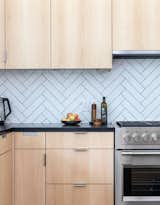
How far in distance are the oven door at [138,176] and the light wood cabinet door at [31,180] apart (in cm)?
64

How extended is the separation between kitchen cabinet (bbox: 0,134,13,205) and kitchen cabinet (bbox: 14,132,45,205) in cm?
6

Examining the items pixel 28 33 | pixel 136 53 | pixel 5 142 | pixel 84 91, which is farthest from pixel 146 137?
pixel 28 33

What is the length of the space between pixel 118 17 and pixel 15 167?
160cm

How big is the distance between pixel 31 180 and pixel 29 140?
0.34 metres

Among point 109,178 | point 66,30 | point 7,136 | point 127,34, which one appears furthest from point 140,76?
point 7,136

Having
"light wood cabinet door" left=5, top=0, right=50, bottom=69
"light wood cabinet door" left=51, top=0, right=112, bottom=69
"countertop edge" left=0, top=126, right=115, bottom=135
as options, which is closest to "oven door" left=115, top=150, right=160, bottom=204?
"countertop edge" left=0, top=126, right=115, bottom=135

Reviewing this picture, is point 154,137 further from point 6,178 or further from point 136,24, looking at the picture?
point 6,178

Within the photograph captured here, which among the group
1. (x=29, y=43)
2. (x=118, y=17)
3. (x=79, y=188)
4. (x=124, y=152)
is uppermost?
(x=118, y=17)

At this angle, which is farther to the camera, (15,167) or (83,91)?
(83,91)

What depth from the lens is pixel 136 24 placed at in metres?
3.25

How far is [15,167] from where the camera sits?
3031mm

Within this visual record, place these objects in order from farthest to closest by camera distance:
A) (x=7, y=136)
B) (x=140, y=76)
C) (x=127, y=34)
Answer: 1. (x=140, y=76)
2. (x=127, y=34)
3. (x=7, y=136)

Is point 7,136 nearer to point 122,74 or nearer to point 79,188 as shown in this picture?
point 79,188

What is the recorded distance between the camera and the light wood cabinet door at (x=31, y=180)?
9.90ft
